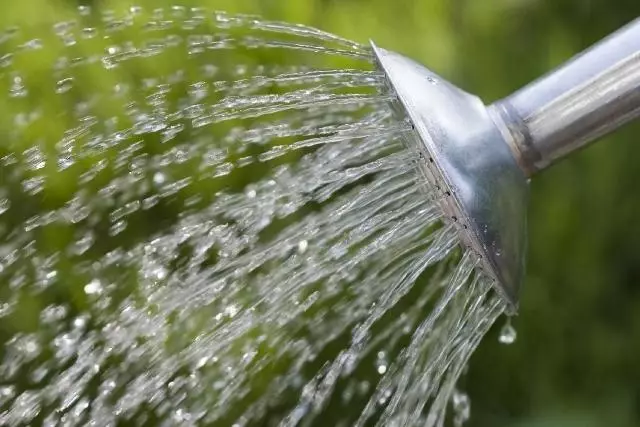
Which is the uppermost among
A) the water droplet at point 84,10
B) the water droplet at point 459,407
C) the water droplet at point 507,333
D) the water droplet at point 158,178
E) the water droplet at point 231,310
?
the water droplet at point 84,10

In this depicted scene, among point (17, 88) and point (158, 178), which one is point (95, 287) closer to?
point (158, 178)

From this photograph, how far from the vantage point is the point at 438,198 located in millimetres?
674

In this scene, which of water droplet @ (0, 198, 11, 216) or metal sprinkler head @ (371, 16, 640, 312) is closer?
metal sprinkler head @ (371, 16, 640, 312)

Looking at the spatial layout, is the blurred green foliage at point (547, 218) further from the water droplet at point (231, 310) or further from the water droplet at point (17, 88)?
the water droplet at point (231, 310)

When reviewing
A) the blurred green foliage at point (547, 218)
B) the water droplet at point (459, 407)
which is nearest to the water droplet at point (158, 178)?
the blurred green foliage at point (547, 218)

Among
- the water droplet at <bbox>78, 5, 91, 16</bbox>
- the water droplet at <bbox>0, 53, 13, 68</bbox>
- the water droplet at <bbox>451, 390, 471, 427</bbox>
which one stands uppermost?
the water droplet at <bbox>78, 5, 91, 16</bbox>

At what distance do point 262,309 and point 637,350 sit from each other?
57cm

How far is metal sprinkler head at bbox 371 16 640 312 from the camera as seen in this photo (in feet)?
2.00

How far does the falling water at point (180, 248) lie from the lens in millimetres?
1123

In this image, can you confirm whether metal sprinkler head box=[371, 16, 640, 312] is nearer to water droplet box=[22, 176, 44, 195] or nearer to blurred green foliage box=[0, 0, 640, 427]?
blurred green foliage box=[0, 0, 640, 427]

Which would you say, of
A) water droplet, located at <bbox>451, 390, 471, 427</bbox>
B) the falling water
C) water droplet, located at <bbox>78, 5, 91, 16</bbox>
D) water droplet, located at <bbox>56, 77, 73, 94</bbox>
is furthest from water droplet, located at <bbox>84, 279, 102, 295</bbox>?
water droplet, located at <bbox>451, 390, 471, 427</bbox>

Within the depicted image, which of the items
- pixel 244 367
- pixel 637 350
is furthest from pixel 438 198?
pixel 637 350

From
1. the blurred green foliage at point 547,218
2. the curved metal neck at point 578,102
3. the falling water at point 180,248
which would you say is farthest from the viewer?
the blurred green foliage at point 547,218

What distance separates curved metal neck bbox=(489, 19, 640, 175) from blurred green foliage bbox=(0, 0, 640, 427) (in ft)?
2.01
